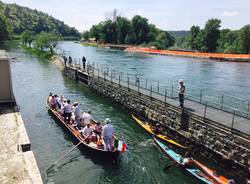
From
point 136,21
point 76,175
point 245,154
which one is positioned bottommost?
point 76,175

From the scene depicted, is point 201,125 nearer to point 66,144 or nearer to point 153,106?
point 153,106

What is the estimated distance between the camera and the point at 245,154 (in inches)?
610

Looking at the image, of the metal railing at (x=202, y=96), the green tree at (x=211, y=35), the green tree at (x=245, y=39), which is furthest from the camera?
the green tree at (x=211, y=35)

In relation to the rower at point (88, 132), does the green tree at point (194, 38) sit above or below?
above

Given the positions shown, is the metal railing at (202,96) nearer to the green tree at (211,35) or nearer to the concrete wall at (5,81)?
the concrete wall at (5,81)

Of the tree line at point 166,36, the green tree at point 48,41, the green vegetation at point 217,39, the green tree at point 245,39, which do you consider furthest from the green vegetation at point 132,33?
the green tree at point 48,41

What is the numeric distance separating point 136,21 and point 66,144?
388 feet

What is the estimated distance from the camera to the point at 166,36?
460ft

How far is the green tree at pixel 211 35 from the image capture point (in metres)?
101

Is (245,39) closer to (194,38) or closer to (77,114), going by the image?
(194,38)

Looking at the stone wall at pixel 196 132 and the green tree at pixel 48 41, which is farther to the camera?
the green tree at pixel 48 41

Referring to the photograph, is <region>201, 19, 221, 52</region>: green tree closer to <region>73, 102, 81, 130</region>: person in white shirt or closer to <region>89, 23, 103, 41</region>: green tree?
<region>89, 23, 103, 41</region>: green tree

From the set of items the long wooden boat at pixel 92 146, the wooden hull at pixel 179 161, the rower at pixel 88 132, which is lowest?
the wooden hull at pixel 179 161

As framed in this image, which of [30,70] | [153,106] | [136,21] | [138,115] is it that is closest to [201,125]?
[153,106]
